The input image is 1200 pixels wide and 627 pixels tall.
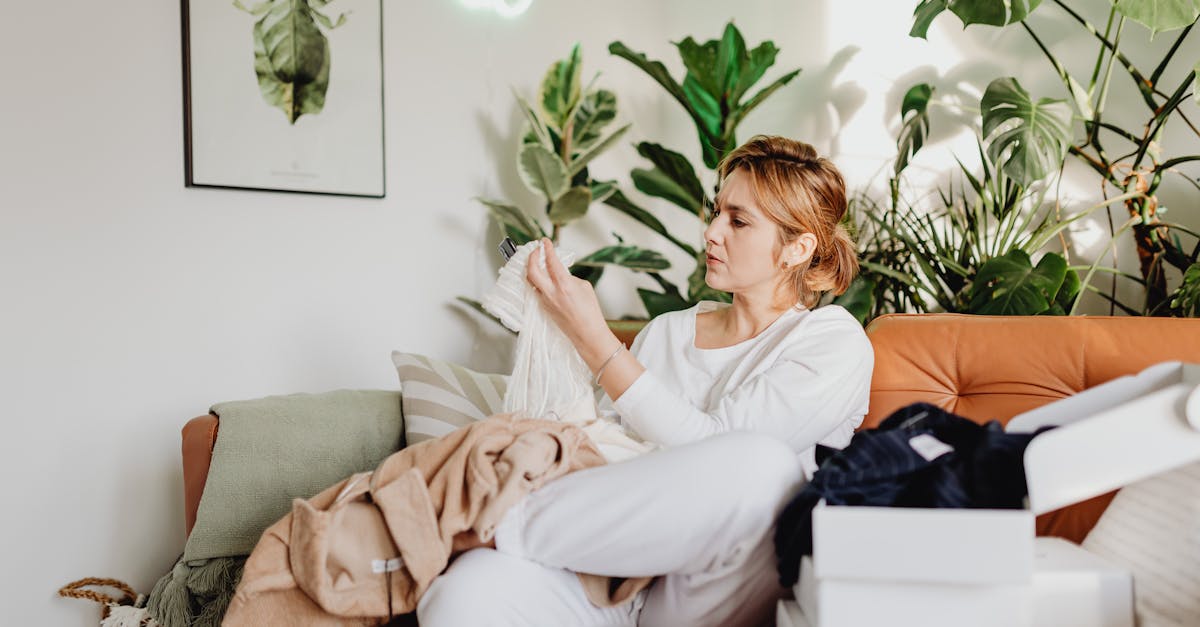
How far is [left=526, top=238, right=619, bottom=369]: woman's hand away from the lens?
1.50 meters

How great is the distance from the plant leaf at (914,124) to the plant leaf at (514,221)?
99cm

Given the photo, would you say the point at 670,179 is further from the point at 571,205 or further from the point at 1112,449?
the point at 1112,449

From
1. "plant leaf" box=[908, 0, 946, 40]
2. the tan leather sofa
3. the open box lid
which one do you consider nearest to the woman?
the tan leather sofa

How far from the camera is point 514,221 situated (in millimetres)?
2586

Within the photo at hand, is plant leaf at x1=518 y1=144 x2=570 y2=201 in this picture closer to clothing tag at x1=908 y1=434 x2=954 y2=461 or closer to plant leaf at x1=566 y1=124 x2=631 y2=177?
plant leaf at x1=566 y1=124 x2=631 y2=177

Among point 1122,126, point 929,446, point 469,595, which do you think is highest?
point 1122,126

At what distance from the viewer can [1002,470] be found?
0.99 metres

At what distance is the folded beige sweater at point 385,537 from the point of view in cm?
115

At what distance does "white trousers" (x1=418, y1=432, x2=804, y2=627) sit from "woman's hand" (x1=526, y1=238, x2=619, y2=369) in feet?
1.15

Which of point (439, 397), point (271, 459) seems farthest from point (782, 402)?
point (271, 459)

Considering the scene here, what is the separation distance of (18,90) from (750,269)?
58.5 inches

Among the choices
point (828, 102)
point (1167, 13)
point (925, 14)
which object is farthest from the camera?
point (828, 102)

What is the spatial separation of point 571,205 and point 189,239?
40.2 inches

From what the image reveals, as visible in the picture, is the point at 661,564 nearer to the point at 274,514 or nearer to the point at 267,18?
the point at 274,514
